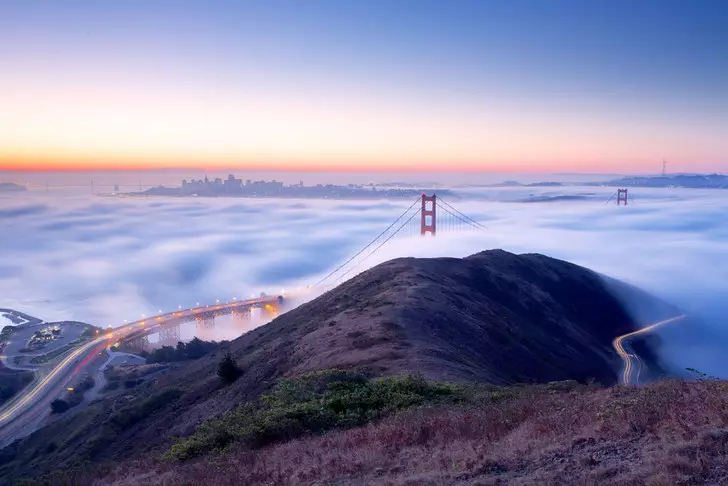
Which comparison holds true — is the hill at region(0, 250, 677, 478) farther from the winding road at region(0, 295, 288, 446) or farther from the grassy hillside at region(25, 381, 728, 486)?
the winding road at region(0, 295, 288, 446)

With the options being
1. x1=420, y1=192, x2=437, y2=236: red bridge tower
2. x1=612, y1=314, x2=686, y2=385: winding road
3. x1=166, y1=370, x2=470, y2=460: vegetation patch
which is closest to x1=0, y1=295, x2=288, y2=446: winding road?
x1=166, y1=370, x2=470, y2=460: vegetation patch

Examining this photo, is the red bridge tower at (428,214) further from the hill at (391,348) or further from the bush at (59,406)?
the bush at (59,406)

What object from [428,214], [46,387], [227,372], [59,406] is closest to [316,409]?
[227,372]

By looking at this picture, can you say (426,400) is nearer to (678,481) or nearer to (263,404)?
(263,404)

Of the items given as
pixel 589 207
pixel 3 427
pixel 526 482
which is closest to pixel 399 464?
pixel 526 482

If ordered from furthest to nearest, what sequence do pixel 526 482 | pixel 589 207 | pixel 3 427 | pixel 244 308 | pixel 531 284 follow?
pixel 589 207
pixel 244 308
pixel 531 284
pixel 3 427
pixel 526 482

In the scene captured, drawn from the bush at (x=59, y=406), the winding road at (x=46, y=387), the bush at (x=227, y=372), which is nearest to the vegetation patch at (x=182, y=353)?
the winding road at (x=46, y=387)
